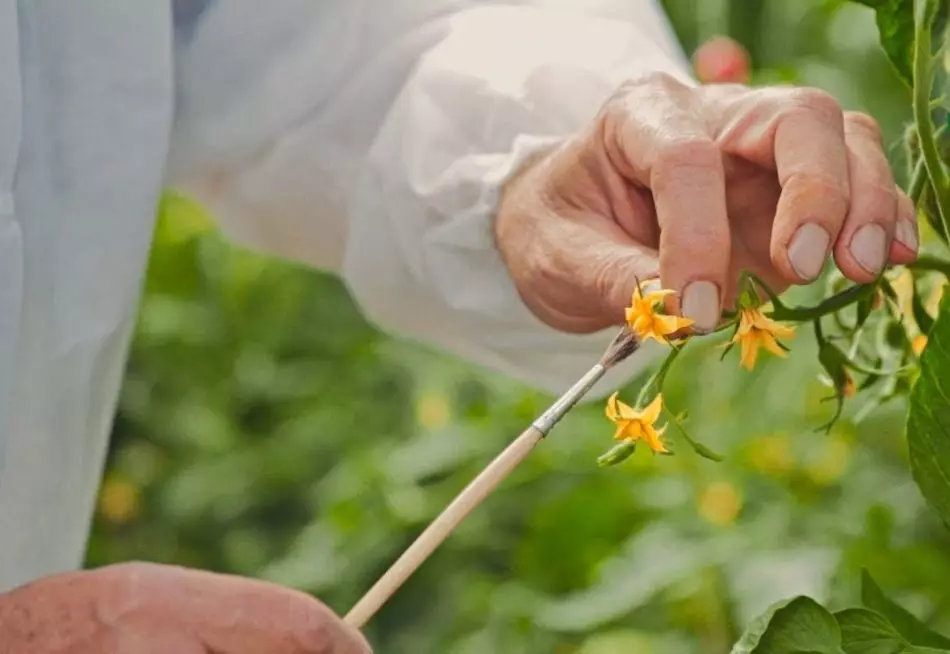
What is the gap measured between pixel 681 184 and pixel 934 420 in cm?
9

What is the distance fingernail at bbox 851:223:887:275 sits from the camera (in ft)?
1.06

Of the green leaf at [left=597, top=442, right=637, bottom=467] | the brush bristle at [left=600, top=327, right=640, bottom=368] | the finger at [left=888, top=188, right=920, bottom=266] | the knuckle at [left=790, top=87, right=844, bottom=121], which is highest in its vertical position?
the knuckle at [left=790, top=87, right=844, bottom=121]

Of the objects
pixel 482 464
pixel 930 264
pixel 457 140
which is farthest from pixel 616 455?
pixel 482 464

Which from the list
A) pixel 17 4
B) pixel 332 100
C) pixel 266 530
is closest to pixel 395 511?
pixel 266 530

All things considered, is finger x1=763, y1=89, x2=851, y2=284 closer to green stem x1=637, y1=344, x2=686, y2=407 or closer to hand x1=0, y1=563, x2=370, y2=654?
green stem x1=637, y1=344, x2=686, y2=407

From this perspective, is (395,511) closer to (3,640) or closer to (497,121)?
(497,121)

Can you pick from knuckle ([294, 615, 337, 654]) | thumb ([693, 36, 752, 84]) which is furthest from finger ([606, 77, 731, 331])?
thumb ([693, 36, 752, 84])

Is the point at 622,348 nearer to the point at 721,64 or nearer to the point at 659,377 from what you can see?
the point at 659,377

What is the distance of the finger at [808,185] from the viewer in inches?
12.6

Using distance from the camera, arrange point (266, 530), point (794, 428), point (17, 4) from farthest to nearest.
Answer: point (266, 530) → point (794, 428) → point (17, 4)

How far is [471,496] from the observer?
1.03 feet

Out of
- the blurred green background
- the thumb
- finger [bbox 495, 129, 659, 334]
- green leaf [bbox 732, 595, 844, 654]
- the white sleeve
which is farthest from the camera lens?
the thumb

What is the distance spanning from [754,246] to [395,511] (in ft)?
1.85

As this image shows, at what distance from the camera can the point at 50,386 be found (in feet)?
1.61
